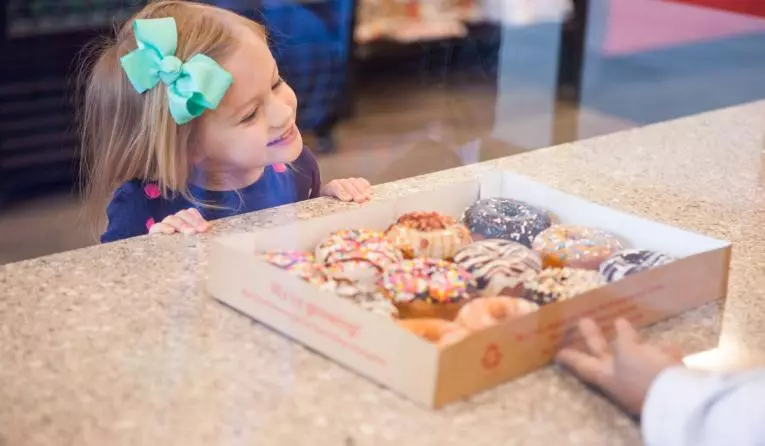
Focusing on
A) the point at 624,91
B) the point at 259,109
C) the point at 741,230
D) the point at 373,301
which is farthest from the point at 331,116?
the point at 373,301

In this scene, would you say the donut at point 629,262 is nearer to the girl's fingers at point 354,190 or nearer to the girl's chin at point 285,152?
the girl's fingers at point 354,190

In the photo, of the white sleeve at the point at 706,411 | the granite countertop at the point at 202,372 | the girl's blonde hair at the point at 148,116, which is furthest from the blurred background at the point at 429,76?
the white sleeve at the point at 706,411

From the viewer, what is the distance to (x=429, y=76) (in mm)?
4129

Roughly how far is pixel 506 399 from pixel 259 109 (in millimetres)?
766

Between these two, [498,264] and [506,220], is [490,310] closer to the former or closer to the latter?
[498,264]

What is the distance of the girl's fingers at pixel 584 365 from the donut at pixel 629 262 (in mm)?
123

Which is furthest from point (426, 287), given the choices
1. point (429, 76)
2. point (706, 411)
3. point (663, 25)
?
point (663, 25)

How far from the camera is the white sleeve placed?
2.56 feet

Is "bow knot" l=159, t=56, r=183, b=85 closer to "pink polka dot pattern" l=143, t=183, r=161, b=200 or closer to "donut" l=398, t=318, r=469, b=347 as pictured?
"pink polka dot pattern" l=143, t=183, r=161, b=200

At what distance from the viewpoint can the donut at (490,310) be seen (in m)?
0.91

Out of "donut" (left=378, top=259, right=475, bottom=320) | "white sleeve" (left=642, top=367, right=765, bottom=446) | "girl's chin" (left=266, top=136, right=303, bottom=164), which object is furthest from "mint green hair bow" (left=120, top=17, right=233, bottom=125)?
"white sleeve" (left=642, top=367, right=765, bottom=446)

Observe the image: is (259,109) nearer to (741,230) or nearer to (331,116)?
(741,230)

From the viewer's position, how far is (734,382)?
0.82 meters

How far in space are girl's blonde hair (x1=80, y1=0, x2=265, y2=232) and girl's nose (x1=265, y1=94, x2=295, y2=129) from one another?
0.32ft
